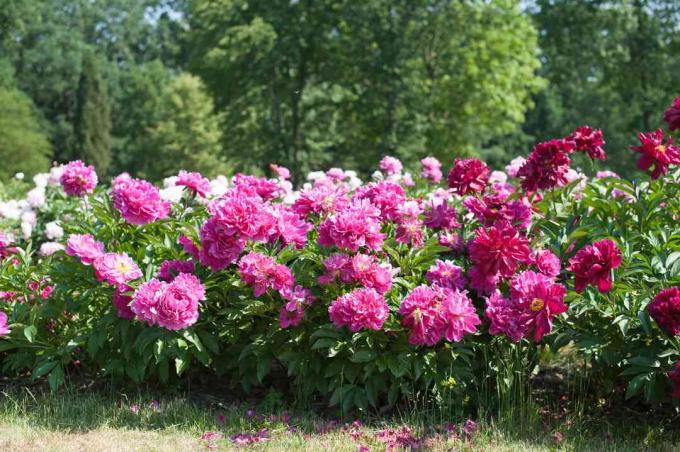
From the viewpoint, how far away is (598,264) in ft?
10.4

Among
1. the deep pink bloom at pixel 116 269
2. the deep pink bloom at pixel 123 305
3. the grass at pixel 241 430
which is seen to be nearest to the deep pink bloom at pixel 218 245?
the deep pink bloom at pixel 116 269

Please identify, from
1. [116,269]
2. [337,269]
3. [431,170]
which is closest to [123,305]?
[116,269]

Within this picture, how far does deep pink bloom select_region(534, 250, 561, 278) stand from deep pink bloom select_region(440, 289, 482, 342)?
1.35 feet

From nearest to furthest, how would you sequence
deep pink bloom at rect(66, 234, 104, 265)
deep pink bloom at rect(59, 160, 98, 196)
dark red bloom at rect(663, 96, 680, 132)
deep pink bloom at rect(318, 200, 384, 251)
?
deep pink bloom at rect(318, 200, 384, 251) < deep pink bloom at rect(66, 234, 104, 265) < dark red bloom at rect(663, 96, 680, 132) < deep pink bloom at rect(59, 160, 98, 196)

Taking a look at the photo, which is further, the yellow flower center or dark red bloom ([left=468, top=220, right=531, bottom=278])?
dark red bloom ([left=468, top=220, right=531, bottom=278])

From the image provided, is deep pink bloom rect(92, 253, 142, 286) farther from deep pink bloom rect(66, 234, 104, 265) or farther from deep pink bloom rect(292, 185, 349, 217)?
deep pink bloom rect(292, 185, 349, 217)

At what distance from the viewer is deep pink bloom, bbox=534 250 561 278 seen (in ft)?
11.6

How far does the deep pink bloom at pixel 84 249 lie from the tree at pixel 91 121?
33.5 metres

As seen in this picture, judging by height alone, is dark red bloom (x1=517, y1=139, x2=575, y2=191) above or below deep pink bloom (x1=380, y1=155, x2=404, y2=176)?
below

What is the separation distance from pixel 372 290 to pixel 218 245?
754 millimetres

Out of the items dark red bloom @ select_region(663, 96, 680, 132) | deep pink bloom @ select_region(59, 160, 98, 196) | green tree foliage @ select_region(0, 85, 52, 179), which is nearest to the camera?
dark red bloom @ select_region(663, 96, 680, 132)

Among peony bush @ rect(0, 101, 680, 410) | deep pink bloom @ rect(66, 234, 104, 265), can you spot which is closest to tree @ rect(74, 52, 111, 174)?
peony bush @ rect(0, 101, 680, 410)

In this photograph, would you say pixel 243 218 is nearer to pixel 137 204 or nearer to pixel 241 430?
pixel 137 204

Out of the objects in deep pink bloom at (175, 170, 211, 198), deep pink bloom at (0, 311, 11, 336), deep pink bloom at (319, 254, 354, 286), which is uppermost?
deep pink bloom at (175, 170, 211, 198)
